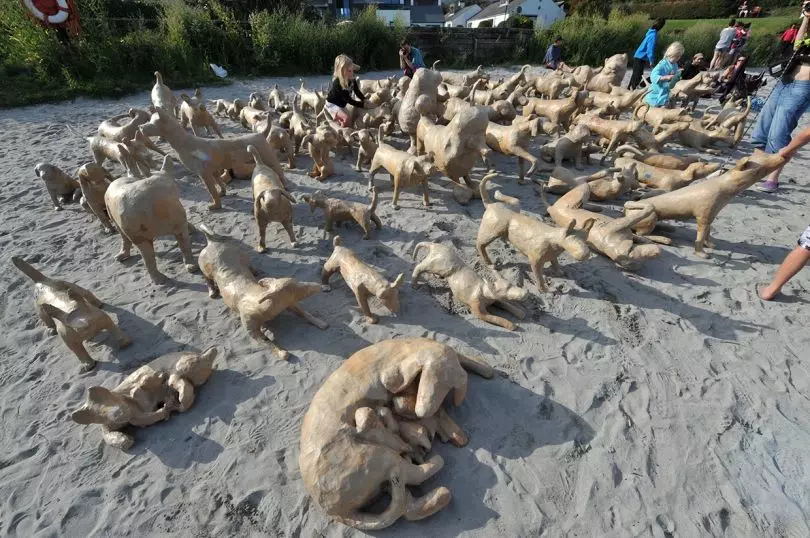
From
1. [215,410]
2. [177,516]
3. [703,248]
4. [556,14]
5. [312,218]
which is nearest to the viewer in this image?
[177,516]

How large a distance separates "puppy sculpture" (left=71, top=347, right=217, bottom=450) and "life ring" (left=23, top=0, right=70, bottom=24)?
15575mm

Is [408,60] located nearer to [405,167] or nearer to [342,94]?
[342,94]

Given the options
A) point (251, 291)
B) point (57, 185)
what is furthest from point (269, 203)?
point (57, 185)

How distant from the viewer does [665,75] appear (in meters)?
9.27

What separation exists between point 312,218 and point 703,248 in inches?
216

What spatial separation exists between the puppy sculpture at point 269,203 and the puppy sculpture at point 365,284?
99 cm

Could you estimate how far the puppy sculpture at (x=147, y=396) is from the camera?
9.46 feet

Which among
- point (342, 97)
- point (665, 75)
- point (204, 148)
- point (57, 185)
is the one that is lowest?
point (57, 185)

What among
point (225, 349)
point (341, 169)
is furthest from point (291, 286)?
point (341, 169)

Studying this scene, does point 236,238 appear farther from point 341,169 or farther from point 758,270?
point 758,270

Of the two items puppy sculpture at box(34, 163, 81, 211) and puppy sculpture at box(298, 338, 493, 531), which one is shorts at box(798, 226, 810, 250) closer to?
puppy sculpture at box(298, 338, 493, 531)

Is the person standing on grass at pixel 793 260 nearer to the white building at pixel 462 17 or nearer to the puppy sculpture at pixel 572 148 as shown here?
the puppy sculpture at pixel 572 148

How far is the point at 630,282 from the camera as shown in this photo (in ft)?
15.3

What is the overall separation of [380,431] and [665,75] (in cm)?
1088
